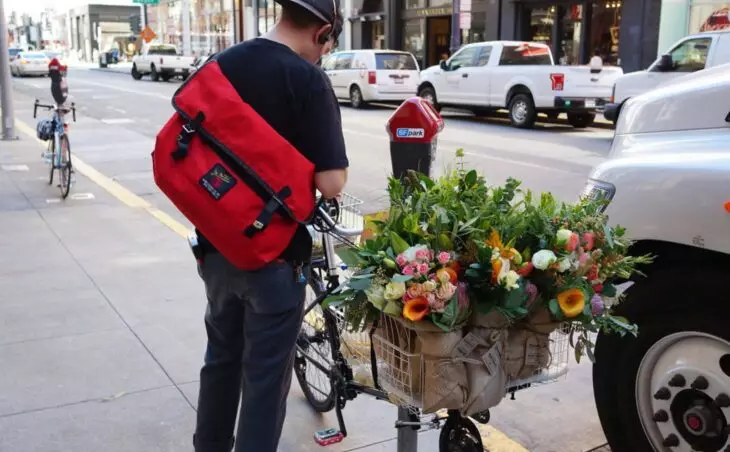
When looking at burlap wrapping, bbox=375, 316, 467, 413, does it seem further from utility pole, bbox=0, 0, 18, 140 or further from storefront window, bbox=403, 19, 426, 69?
storefront window, bbox=403, 19, 426, 69

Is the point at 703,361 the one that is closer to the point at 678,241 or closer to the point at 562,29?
the point at 678,241

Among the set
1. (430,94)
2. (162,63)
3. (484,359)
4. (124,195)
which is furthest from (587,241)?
(162,63)

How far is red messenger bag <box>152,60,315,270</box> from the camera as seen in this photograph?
236cm

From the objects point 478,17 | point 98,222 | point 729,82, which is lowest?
point 98,222

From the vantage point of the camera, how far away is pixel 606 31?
2248cm

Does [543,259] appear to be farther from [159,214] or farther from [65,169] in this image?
[65,169]

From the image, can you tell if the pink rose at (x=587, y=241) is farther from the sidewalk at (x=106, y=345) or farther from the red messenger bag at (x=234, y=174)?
the sidewalk at (x=106, y=345)

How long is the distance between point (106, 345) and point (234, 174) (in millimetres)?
2648

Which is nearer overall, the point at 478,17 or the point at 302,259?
the point at 302,259

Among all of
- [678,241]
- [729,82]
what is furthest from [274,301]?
[729,82]

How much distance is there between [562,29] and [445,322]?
23364mm

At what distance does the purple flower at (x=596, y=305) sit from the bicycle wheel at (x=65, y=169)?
7.51 m

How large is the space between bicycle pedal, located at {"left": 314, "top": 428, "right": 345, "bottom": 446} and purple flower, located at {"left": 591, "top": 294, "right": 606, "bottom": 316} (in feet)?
5.48

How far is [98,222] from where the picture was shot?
771 cm
